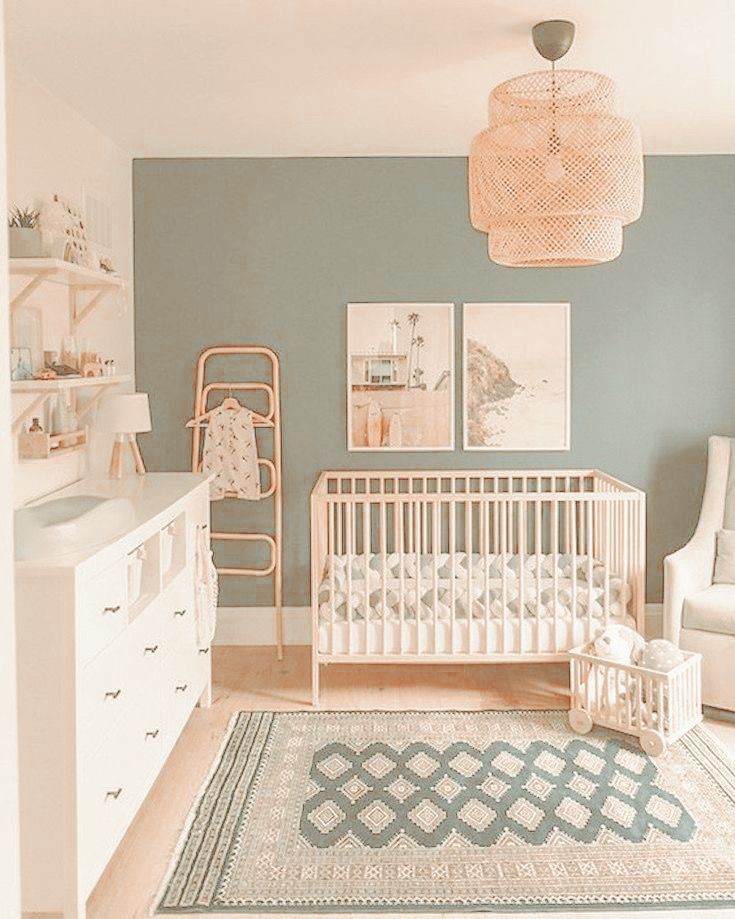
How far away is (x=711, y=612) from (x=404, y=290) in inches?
85.2

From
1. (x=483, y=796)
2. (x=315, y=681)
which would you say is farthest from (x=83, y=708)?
(x=315, y=681)

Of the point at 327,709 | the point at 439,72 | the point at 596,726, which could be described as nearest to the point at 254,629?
the point at 327,709

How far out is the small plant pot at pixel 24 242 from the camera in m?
3.08

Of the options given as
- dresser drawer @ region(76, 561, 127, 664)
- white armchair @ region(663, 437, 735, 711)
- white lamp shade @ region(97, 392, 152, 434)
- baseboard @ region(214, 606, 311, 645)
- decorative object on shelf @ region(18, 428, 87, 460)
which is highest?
white lamp shade @ region(97, 392, 152, 434)

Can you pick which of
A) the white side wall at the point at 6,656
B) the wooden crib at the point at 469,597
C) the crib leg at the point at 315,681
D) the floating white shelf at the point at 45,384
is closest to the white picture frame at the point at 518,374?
the wooden crib at the point at 469,597

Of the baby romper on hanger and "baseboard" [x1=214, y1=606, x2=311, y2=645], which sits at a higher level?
the baby romper on hanger

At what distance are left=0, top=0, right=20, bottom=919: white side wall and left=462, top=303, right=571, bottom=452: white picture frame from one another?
4.12 m

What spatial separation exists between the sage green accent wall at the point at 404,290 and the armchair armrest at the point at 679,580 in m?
0.68

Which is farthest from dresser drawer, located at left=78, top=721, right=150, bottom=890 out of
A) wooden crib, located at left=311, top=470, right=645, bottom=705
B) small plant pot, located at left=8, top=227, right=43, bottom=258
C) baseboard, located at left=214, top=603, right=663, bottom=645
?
baseboard, located at left=214, top=603, right=663, bottom=645

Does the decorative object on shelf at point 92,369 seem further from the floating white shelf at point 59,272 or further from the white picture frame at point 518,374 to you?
the white picture frame at point 518,374

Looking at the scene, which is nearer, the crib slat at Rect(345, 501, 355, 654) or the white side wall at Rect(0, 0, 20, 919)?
the white side wall at Rect(0, 0, 20, 919)

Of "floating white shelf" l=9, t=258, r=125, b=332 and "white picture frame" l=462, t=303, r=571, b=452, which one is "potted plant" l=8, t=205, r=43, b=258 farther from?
"white picture frame" l=462, t=303, r=571, b=452

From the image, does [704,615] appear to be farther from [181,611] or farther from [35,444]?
[35,444]

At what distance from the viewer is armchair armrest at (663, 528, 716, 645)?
413cm
